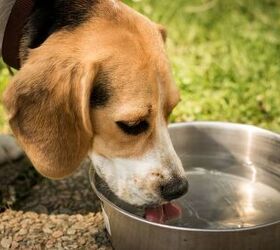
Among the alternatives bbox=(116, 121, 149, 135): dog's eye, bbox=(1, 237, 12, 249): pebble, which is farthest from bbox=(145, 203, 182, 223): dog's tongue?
bbox=(1, 237, 12, 249): pebble

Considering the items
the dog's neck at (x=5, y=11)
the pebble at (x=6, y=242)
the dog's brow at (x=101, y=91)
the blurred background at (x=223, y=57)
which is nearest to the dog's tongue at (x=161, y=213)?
the dog's brow at (x=101, y=91)

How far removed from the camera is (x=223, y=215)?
12.4ft

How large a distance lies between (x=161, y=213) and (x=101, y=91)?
29.1 inches

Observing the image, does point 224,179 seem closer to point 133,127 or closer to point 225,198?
point 225,198

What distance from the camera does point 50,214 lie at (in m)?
3.97

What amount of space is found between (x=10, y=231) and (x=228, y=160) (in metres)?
1.48

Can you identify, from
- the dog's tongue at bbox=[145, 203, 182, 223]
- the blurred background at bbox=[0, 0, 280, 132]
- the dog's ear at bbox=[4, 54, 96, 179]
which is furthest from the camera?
the blurred background at bbox=[0, 0, 280, 132]

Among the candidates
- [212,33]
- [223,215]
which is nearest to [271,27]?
[212,33]

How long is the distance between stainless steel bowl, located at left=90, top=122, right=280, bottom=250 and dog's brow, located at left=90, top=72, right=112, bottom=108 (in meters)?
0.51

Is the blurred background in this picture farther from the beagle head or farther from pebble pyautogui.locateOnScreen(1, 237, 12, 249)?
the beagle head

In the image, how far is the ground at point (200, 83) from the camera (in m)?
3.90

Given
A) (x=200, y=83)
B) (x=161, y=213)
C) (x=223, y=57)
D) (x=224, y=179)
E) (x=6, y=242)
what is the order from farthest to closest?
1. (x=223, y=57)
2. (x=200, y=83)
3. (x=224, y=179)
4. (x=6, y=242)
5. (x=161, y=213)

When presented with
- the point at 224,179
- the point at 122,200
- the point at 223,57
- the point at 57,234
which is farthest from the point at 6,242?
the point at 223,57

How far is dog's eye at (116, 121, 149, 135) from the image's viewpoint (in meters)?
3.09
